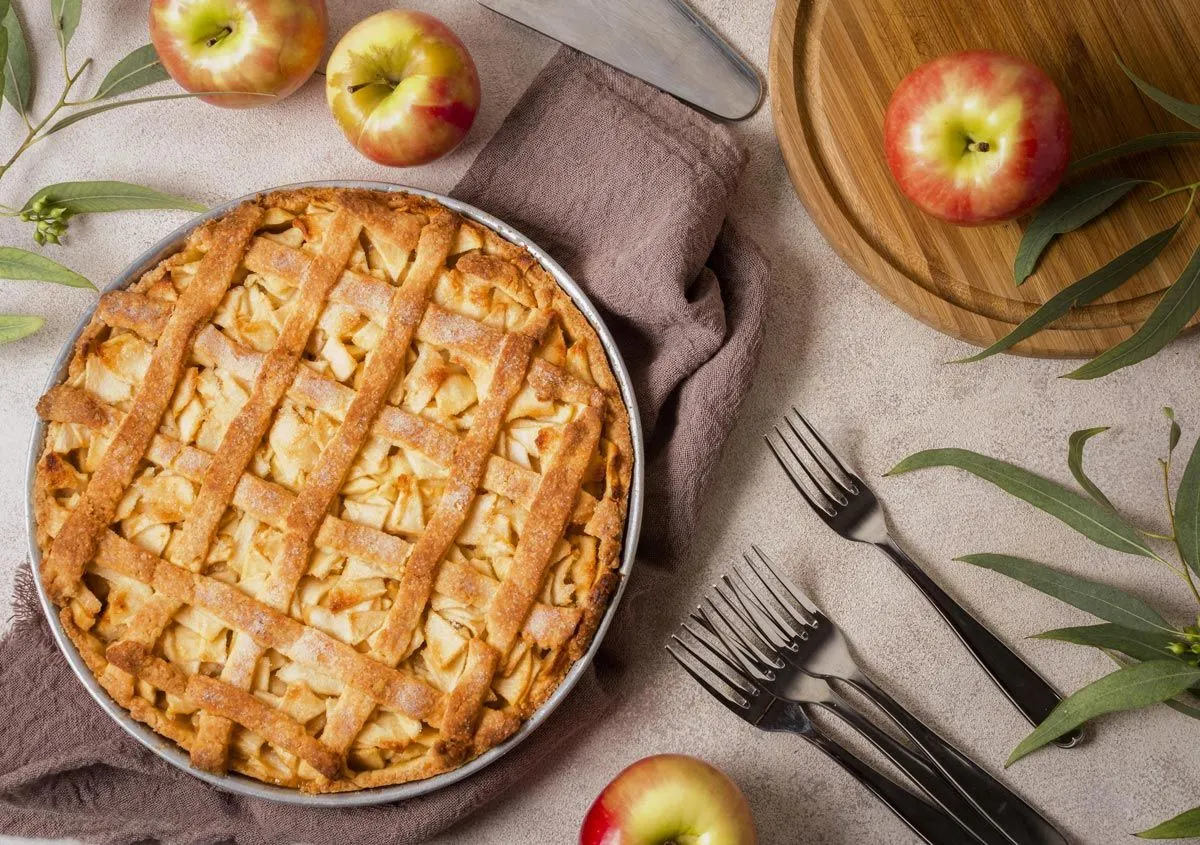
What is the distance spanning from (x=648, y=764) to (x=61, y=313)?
43.8 inches

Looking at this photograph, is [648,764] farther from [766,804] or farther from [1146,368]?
[1146,368]

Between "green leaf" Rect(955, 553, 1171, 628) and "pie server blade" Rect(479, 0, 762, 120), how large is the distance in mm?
774

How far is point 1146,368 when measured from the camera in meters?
1.48

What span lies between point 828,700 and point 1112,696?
36 centimetres

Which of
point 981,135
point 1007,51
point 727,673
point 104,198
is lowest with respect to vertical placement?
point 727,673

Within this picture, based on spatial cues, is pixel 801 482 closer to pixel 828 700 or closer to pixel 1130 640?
pixel 828 700

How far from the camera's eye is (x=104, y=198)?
1447 millimetres

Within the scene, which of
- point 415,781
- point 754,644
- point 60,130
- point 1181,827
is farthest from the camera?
point 60,130

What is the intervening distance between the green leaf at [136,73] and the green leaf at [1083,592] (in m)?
1.36

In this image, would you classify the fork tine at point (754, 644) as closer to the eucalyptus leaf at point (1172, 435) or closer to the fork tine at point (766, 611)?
the fork tine at point (766, 611)

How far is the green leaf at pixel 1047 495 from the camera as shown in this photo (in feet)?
4.41

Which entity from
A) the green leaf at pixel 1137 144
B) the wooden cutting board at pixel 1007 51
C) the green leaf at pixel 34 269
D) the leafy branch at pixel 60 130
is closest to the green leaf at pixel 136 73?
the leafy branch at pixel 60 130

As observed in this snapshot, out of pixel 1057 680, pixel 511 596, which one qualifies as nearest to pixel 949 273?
pixel 1057 680

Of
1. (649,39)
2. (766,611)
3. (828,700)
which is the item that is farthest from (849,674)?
(649,39)
